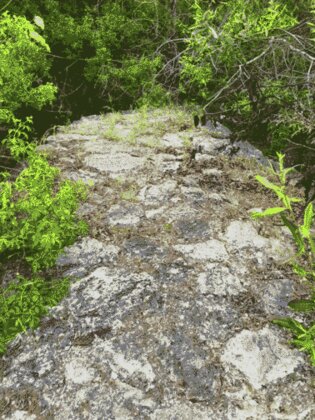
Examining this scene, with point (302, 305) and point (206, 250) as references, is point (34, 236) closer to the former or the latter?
point (206, 250)

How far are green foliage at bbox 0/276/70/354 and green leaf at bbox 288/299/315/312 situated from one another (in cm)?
171

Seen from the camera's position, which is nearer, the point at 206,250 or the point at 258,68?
the point at 206,250

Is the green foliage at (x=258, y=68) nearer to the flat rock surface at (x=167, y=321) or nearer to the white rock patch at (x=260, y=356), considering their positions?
the flat rock surface at (x=167, y=321)

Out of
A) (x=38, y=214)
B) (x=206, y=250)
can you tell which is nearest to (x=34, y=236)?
(x=38, y=214)

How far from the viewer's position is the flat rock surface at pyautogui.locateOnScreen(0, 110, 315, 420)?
8.44ft

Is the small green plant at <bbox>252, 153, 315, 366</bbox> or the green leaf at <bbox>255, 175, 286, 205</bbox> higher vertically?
the green leaf at <bbox>255, 175, 286, 205</bbox>

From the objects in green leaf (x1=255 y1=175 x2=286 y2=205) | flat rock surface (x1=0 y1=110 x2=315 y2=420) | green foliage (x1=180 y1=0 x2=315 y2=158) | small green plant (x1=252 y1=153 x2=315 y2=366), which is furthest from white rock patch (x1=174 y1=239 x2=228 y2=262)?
green foliage (x1=180 y1=0 x2=315 y2=158)

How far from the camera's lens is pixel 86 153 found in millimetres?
5199

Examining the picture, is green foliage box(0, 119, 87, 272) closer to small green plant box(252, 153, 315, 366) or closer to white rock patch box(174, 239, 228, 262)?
white rock patch box(174, 239, 228, 262)

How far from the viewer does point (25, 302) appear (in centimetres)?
295

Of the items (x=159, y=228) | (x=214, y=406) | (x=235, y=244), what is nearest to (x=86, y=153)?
(x=159, y=228)

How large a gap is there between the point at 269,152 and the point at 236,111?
1.30 metres

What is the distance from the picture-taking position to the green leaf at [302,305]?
9.81 feet

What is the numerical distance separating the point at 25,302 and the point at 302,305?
6.56ft
